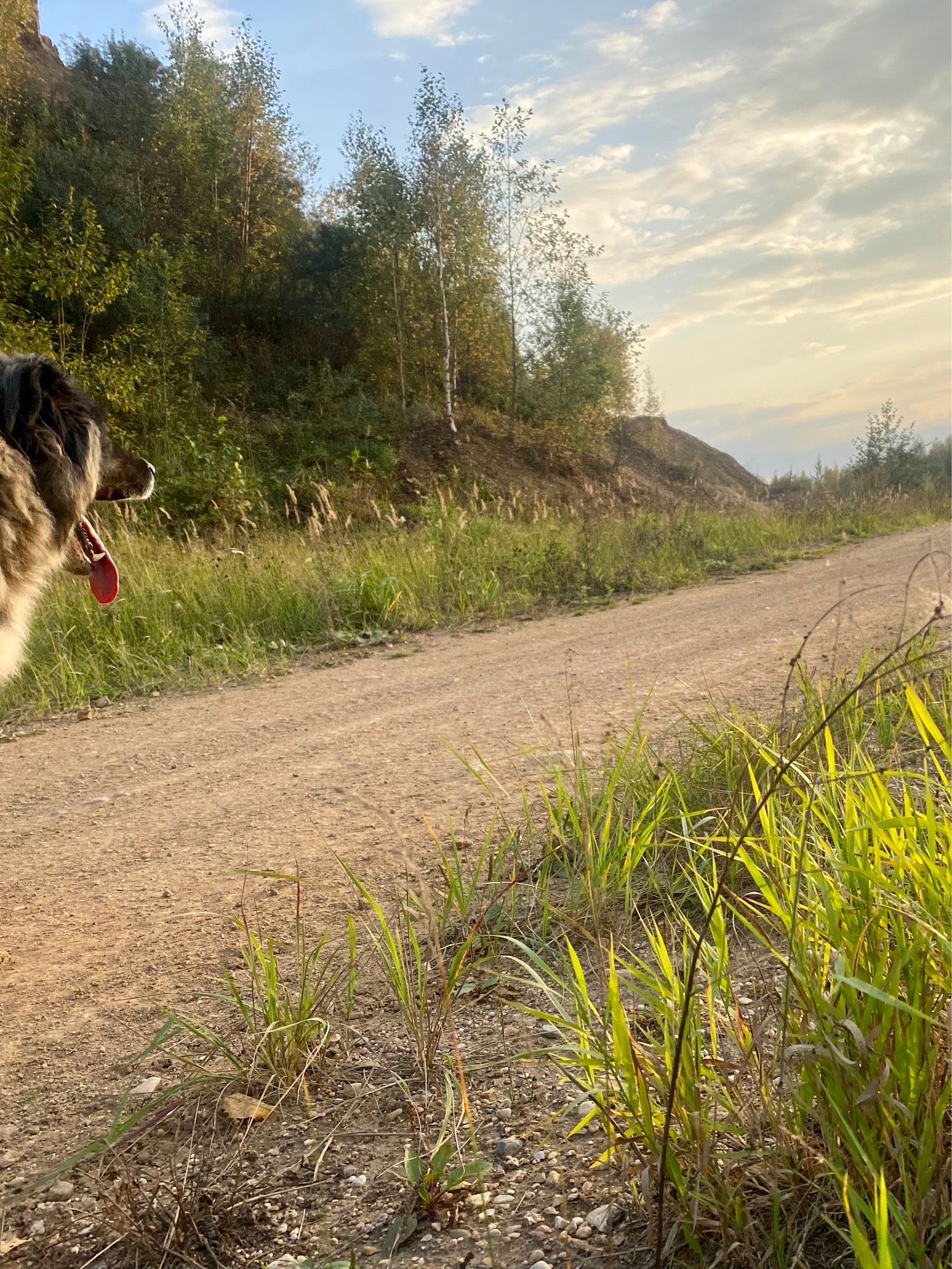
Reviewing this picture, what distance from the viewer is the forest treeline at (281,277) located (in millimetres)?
22188

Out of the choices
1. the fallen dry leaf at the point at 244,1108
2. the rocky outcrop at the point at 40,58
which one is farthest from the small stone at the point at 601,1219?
the rocky outcrop at the point at 40,58

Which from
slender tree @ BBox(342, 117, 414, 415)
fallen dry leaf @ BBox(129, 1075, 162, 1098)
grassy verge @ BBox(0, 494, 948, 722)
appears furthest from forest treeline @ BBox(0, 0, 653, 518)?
fallen dry leaf @ BBox(129, 1075, 162, 1098)

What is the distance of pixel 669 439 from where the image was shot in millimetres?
36438

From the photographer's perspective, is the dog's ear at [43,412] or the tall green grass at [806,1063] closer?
the tall green grass at [806,1063]

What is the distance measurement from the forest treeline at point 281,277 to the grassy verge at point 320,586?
1041cm

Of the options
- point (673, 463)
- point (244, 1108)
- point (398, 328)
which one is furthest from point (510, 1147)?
point (673, 463)

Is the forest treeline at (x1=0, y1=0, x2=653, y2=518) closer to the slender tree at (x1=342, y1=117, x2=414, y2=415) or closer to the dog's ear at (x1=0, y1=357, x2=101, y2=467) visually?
Result: the slender tree at (x1=342, y1=117, x2=414, y2=415)

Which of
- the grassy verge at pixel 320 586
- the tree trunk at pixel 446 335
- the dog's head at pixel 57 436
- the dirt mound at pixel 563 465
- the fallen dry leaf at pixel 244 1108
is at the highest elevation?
the tree trunk at pixel 446 335

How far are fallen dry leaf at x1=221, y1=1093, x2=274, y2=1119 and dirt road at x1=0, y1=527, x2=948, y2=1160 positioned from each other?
331 mm

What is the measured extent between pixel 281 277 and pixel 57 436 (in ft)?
97.7

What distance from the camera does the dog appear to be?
321 cm

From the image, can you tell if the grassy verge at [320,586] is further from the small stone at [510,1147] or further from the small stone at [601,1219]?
the small stone at [601,1219]

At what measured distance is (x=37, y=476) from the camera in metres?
3.33

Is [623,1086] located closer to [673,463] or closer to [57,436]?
[57,436]
